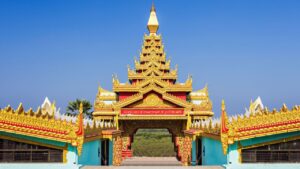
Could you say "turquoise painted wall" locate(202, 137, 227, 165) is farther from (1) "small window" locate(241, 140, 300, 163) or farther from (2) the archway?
(2) the archway

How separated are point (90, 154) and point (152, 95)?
15971 mm

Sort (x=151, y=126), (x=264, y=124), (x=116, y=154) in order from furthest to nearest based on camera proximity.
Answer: (x=151, y=126) < (x=116, y=154) < (x=264, y=124)

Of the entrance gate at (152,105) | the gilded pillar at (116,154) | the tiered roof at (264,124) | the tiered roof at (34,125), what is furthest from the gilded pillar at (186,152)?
the tiered roof at (34,125)

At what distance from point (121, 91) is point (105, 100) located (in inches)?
86.9

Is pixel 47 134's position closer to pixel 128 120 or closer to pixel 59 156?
pixel 59 156

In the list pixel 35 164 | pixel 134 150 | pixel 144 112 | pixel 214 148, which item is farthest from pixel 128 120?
pixel 35 164

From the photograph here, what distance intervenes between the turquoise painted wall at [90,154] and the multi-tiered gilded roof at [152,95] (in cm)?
1178

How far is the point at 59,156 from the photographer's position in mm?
18422

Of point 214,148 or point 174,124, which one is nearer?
point 214,148

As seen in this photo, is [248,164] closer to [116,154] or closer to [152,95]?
[116,154]

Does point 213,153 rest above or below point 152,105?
below

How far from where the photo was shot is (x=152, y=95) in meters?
37.0

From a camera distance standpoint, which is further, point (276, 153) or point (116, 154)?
point (116, 154)

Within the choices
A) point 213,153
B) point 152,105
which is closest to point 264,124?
point 213,153
